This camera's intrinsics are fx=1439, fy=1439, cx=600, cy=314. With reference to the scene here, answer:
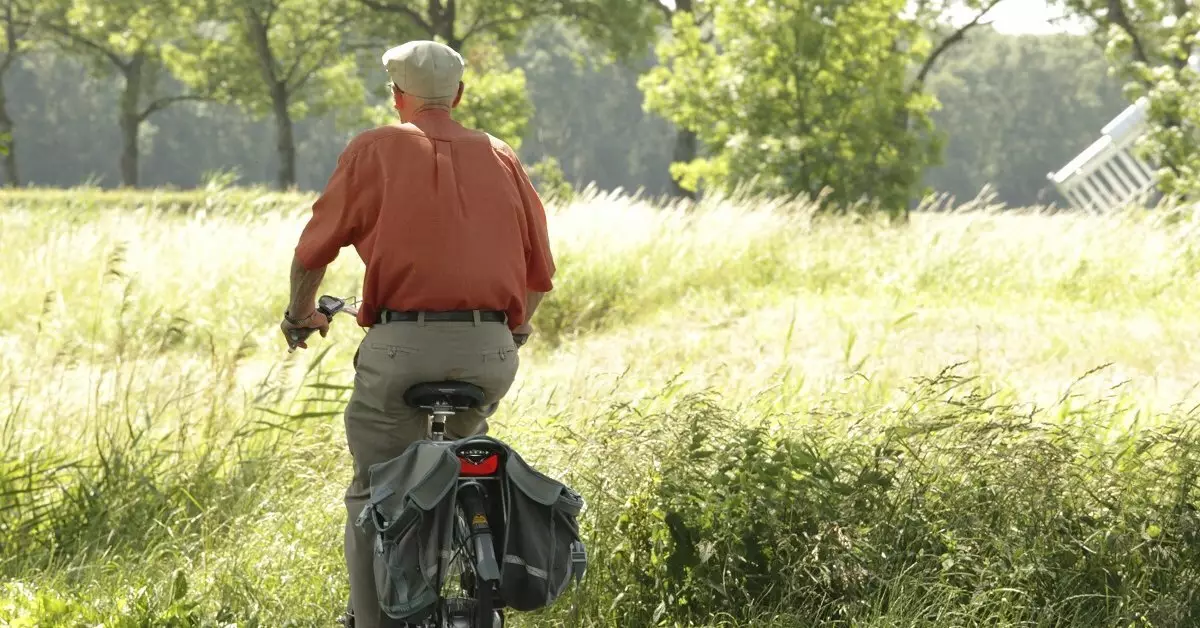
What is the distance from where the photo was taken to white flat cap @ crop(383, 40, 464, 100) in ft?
13.0

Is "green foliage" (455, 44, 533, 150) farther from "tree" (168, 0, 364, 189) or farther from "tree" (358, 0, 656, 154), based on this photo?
"tree" (168, 0, 364, 189)

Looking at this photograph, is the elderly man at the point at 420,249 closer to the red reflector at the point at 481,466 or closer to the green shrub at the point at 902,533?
the red reflector at the point at 481,466

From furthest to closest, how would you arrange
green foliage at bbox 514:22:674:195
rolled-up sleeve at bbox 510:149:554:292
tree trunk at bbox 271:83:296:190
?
green foliage at bbox 514:22:674:195 → tree trunk at bbox 271:83:296:190 → rolled-up sleeve at bbox 510:149:554:292

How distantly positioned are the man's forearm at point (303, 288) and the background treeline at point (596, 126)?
74047 mm

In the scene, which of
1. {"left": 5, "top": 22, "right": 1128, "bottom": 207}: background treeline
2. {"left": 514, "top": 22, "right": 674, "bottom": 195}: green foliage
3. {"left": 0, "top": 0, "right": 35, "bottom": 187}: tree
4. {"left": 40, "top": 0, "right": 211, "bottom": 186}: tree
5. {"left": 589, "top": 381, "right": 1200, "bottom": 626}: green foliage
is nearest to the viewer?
{"left": 589, "top": 381, "right": 1200, "bottom": 626}: green foliage

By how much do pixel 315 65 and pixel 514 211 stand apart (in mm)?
38332

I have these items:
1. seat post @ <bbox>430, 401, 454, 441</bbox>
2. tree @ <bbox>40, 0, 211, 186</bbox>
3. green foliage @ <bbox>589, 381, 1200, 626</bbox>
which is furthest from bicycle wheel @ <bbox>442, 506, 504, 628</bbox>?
tree @ <bbox>40, 0, 211, 186</bbox>

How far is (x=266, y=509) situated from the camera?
595 centimetres

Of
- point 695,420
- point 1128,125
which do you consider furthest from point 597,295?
point 1128,125

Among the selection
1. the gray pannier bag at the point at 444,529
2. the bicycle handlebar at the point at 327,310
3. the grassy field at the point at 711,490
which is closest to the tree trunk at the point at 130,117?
the grassy field at the point at 711,490

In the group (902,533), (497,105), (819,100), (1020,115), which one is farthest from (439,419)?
(1020,115)

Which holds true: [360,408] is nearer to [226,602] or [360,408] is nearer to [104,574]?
[226,602]

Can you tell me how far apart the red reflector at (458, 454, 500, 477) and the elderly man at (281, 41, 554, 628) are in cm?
31

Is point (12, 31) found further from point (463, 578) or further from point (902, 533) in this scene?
point (463, 578)
